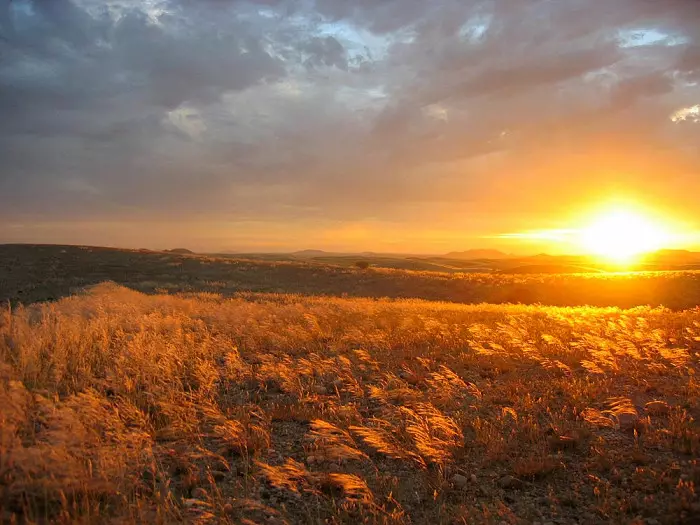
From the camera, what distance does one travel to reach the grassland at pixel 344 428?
386cm

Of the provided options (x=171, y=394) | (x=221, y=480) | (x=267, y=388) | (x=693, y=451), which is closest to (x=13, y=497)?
(x=221, y=480)

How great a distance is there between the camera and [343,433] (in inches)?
203

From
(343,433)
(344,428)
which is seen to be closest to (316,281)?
(344,428)

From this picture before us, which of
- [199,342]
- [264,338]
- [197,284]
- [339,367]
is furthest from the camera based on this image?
[197,284]

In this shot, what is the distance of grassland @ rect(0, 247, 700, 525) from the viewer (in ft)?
12.7

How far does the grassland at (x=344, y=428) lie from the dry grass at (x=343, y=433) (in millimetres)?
25

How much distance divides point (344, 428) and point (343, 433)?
46 centimetres

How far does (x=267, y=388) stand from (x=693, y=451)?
5910 mm

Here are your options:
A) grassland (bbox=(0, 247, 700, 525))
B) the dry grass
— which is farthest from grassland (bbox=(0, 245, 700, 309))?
A: the dry grass

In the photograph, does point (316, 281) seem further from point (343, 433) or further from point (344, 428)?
point (343, 433)

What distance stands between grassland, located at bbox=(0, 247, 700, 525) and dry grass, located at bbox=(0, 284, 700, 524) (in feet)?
0.08

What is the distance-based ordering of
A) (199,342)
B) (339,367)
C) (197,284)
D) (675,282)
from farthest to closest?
(197,284) → (675,282) → (199,342) → (339,367)

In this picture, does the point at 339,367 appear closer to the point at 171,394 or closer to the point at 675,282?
the point at 171,394

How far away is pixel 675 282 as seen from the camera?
30.1 metres
